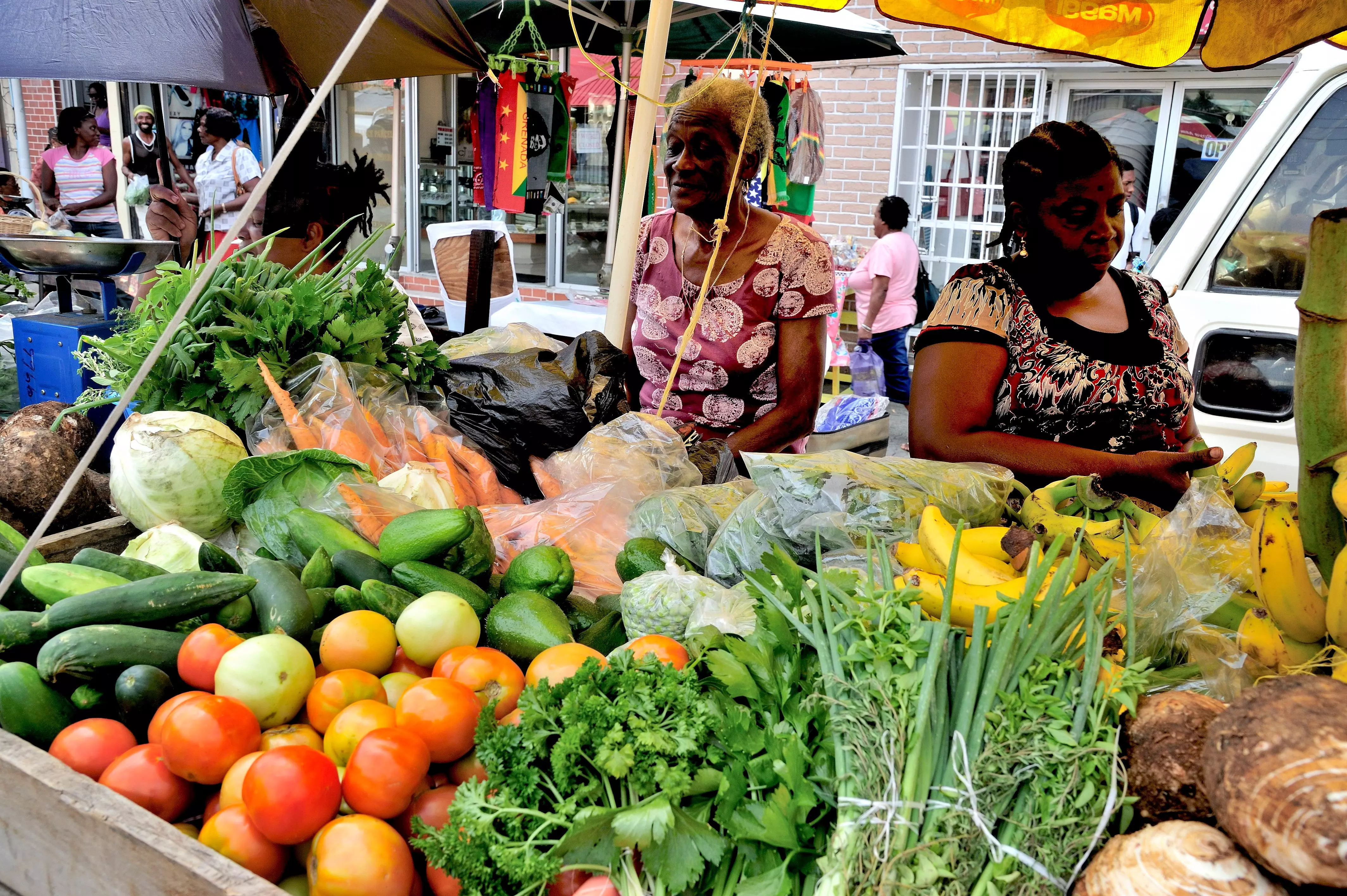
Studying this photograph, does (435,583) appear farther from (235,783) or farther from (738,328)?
(738,328)

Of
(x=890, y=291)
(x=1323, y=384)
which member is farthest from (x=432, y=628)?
(x=890, y=291)

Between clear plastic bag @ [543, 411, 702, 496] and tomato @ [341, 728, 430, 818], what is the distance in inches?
50.5

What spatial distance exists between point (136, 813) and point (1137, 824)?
1375 millimetres

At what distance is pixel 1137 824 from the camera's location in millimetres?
1161

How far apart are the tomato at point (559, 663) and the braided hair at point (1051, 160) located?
6.15 ft

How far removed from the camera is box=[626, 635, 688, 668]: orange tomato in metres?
1.53

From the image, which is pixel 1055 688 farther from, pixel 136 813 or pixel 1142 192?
pixel 1142 192

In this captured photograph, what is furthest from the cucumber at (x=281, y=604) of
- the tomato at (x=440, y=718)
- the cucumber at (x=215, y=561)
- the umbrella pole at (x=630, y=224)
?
the umbrella pole at (x=630, y=224)

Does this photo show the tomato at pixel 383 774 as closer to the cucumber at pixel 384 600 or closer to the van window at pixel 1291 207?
the cucumber at pixel 384 600

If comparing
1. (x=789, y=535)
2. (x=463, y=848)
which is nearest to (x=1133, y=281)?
(x=789, y=535)

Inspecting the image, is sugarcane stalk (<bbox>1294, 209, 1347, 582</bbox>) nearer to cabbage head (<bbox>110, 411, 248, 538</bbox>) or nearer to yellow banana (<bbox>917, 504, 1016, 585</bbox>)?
yellow banana (<bbox>917, 504, 1016, 585</bbox>)

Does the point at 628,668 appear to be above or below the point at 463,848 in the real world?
above

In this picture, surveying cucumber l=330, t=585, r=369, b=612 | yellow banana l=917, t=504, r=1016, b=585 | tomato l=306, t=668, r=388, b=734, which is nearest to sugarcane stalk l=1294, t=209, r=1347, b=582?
yellow banana l=917, t=504, r=1016, b=585

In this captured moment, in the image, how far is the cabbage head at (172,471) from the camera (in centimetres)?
234
